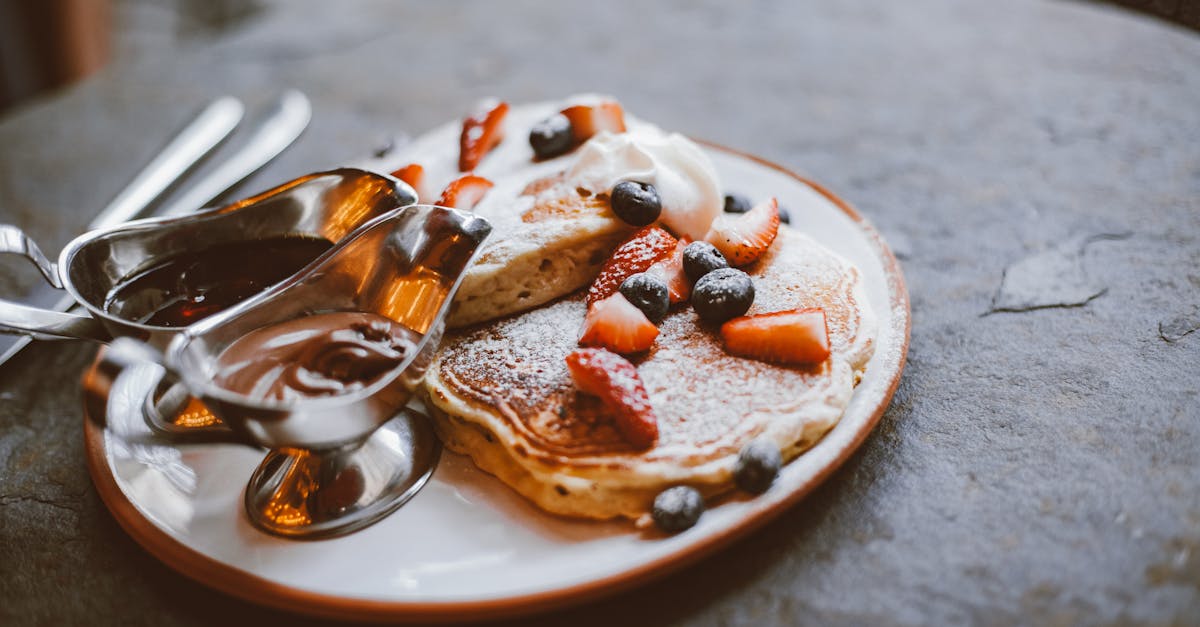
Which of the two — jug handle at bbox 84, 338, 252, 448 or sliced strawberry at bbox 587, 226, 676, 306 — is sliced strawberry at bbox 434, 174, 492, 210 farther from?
jug handle at bbox 84, 338, 252, 448

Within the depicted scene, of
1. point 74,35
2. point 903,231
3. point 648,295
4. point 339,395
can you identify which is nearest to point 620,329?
point 648,295

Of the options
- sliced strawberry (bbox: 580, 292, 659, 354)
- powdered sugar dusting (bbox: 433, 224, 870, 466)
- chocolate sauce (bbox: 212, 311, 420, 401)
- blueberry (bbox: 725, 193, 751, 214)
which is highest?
chocolate sauce (bbox: 212, 311, 420, 401)

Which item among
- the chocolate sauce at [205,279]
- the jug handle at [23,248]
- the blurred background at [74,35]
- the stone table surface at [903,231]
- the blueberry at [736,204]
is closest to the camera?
the stone table surface at [903,231]

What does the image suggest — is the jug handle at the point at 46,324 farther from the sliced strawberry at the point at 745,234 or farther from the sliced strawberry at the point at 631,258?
the sliced strawberry at the point at 745,234

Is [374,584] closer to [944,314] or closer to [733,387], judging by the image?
[733,387]

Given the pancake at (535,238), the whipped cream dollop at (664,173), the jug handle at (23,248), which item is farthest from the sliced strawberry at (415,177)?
the jug handle at (23,248)

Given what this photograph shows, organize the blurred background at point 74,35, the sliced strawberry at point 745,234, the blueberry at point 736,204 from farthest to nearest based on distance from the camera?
the blurred background at point 74,35 < the blueberry at point 736,204 < the sliced strawberry at point 745,234

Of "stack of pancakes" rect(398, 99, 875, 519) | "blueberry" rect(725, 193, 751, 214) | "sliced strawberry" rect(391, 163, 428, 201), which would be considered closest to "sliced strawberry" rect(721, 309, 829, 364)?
"stack of pancakes" rect(398, 99, 875, 519)
